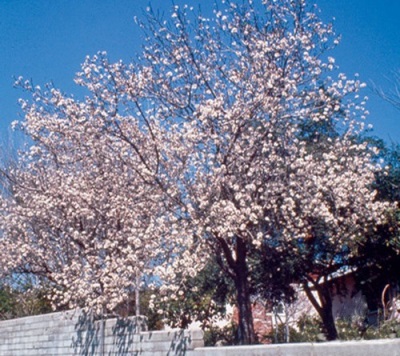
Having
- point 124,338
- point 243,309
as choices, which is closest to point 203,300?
point 243,309

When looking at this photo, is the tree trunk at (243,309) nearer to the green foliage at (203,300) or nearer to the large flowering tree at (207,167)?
the large flowering tree at (207,167)

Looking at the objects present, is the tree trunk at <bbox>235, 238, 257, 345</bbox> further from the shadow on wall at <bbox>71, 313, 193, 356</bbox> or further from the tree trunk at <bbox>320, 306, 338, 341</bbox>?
the tree trunk at <bbox>320, 306, 338, 341</bbox>

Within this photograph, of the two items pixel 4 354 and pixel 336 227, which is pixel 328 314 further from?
pixel 4 354

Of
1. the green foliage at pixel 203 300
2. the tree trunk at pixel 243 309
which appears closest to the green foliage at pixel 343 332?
the tree trunk at pixel 243 309

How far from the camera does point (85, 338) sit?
12.0 m

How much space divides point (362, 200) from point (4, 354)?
410 inches

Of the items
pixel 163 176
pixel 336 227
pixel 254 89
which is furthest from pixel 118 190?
pixel 336 227

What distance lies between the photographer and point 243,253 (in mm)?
11852

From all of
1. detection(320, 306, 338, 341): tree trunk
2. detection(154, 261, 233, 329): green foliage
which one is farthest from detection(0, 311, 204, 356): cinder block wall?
detection(320, 306, 338, 341): tree trunk

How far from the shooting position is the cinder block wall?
9430 mm

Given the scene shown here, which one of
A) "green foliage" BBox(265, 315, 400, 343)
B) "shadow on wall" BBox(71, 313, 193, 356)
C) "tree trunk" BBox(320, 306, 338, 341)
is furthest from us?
"tree trunk" BBox(320, 306, 338, 341)

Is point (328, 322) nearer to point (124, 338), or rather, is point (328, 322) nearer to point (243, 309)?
point (243, 309)

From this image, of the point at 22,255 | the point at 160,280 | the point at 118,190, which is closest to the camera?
the point at 160,280

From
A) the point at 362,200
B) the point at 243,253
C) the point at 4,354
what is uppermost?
the point at 362,200
